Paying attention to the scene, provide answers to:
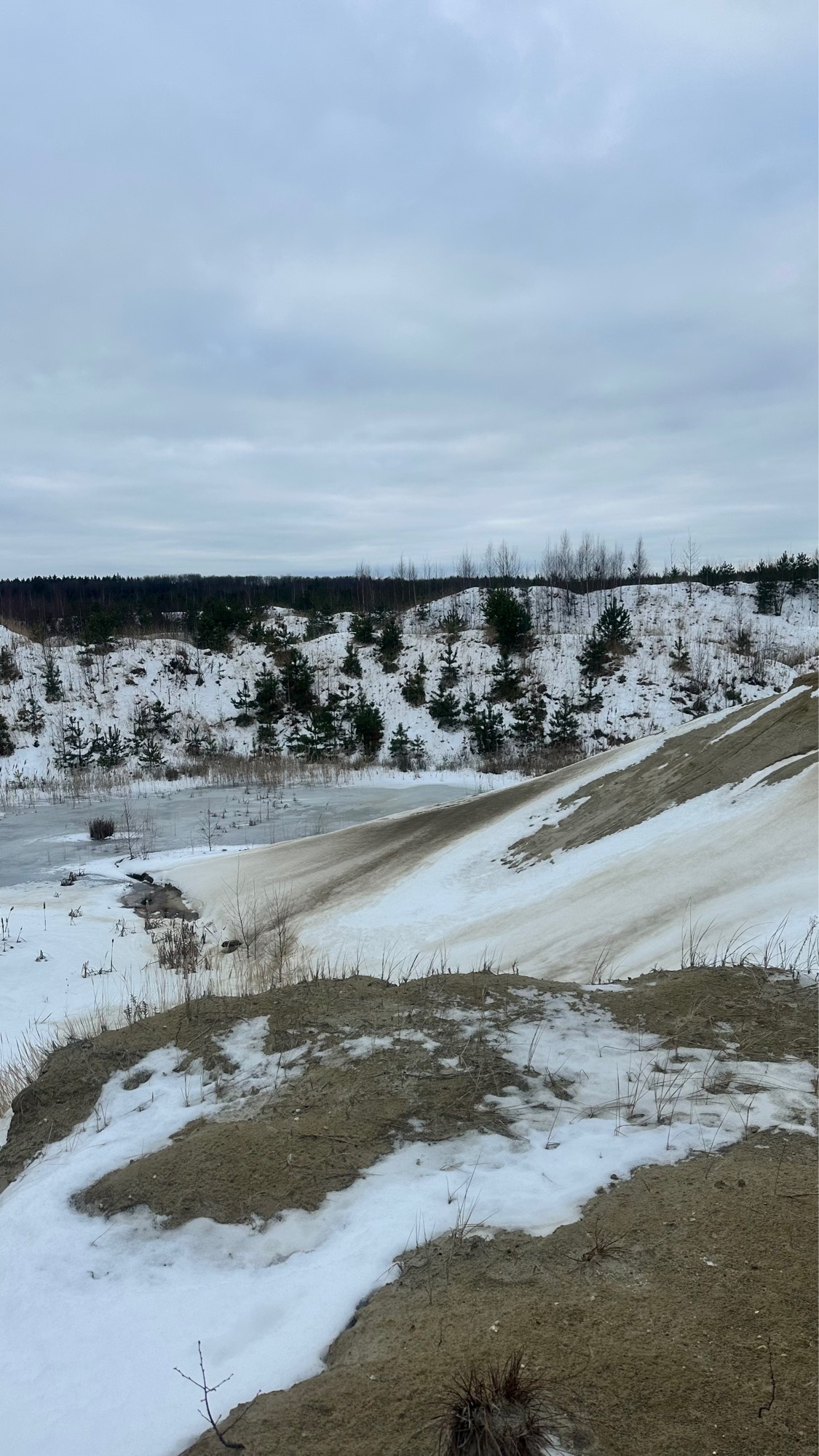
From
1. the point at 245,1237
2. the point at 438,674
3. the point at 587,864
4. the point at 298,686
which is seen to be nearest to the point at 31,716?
the point at 298,686

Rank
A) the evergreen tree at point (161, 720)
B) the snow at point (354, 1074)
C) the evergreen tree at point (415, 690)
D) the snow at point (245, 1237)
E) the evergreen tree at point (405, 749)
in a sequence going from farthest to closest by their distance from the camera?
the evergreen tree at point (415, 690) < the evergreen tree at point (161, 720) < the evergreen tree at point (405, 749) < the snow at point (354, 1074) < the snow at point (245, 1237)

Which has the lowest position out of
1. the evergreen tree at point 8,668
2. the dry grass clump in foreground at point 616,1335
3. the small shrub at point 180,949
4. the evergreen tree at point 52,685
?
the small shrub at point 180,949

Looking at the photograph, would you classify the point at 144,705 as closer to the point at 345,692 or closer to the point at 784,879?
the point at 345,692

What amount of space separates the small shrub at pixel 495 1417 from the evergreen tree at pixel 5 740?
89.1 ft

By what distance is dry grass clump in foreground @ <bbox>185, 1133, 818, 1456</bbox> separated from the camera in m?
1.86

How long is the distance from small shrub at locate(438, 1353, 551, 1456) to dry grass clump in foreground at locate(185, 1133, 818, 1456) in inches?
1.6

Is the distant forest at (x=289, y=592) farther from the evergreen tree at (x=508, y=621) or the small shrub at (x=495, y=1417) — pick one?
the small shrub at (x=495, y=1417)

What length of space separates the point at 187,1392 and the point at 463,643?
2962cm

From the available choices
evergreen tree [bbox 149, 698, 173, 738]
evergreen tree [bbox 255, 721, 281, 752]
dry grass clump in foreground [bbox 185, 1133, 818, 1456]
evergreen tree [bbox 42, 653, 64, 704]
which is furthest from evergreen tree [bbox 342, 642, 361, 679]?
dry grass clump in foreground [bbox 185, 1133, 818, 1456]

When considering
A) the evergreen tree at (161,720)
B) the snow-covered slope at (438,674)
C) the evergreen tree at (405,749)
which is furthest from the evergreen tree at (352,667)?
the evergreen tree at (161,720)

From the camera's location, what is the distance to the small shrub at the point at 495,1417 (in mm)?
1775

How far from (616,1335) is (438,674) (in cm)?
2759

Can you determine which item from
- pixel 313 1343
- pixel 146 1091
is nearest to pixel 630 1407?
pixel 313 1343

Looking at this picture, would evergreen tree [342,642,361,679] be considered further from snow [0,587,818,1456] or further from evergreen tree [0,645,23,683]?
snow [0,587,818,1456]
